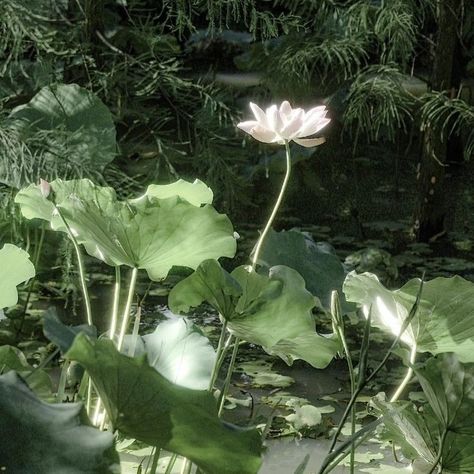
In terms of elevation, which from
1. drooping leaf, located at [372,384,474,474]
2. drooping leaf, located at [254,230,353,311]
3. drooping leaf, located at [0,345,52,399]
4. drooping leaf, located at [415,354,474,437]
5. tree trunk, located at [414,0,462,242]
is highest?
drooping leaf, located at [415,354,474,437]

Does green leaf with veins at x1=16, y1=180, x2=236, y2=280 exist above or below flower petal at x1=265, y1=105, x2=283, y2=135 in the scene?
below

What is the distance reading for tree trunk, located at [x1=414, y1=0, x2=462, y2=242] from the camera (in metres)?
3.42

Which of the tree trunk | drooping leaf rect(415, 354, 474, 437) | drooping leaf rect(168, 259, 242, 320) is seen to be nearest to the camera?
drooping leaf rect(415, 354, 474, 437)

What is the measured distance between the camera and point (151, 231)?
97 centimetres

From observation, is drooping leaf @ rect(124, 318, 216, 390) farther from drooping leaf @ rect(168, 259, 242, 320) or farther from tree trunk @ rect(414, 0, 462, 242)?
tree trunk @ rect(414, 0, 462, 242)

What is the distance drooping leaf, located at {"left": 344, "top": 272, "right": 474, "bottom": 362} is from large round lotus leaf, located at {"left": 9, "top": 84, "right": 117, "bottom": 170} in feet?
6.26

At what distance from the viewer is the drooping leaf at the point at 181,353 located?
3.00 feet

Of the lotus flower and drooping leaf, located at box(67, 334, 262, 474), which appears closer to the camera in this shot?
drooping leaf, located at box(67, 334, 262, 474)

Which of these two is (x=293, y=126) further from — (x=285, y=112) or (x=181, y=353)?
(x=181, y=353)

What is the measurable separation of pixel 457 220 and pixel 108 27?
5.57ft

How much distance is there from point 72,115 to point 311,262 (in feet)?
5.24

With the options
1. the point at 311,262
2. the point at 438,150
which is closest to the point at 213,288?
the point at 311,262

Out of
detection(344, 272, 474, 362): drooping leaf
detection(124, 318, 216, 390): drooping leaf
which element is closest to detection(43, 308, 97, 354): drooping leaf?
detection(124, 318, 216, 390): drooping leaf

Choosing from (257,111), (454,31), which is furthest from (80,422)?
(454,31)
